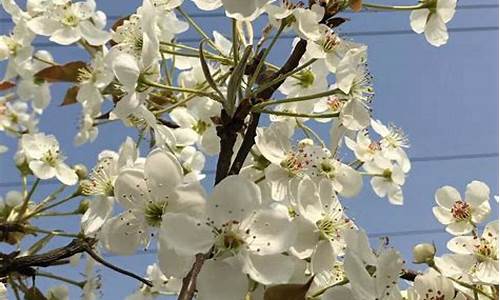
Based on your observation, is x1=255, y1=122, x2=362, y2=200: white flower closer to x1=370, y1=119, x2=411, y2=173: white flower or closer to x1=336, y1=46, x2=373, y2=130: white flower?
x1=336, y1=46, x2=373, y2=130: white flower

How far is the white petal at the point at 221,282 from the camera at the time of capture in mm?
584

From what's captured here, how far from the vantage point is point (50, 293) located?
981mm

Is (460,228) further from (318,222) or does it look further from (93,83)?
(93,83)

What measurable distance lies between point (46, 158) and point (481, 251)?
1.86 ft

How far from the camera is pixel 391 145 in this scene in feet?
3.10

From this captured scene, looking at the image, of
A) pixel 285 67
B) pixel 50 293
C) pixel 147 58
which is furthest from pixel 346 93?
pixel 50 293

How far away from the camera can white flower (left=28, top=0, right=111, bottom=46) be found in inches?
37.3

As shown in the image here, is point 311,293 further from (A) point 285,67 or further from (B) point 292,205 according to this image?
(A) point 285,67

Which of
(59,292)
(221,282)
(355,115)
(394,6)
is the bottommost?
(221,282)

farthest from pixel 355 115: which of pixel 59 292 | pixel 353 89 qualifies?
pixel 59 292

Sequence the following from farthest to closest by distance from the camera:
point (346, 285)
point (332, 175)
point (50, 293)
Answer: point (50, 293), point (332, 175), point (346, 285)

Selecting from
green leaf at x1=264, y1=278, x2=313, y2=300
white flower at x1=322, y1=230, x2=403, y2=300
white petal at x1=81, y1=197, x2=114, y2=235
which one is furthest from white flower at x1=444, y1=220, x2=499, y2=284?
white petal at x1=81, y1=197, x2=114, y2=235

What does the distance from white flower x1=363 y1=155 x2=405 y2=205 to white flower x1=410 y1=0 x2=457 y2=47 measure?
14 cm

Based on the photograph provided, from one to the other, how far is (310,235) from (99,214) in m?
0.19
